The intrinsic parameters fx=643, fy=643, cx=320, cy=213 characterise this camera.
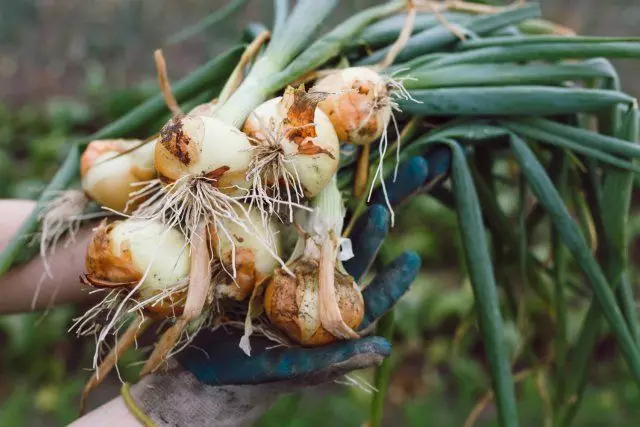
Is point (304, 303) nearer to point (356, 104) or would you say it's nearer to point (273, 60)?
point (356, 104)

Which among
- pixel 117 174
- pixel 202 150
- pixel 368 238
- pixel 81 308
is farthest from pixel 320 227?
pixel 81 308

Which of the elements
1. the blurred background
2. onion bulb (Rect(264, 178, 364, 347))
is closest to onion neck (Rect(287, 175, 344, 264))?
onion bulb (Rect(264, 178, 364, 347))

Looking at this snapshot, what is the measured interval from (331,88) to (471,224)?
0.31 m

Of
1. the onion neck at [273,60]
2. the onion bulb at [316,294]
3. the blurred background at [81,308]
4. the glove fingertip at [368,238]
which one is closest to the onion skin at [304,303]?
the onion bulb at [316,294]

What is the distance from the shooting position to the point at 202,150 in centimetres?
80

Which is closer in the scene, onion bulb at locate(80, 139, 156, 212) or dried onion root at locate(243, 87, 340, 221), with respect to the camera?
dried onion root at locate(243, 87, 340, 221)

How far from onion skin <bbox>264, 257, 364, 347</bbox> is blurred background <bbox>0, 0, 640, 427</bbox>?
1180 millimetres

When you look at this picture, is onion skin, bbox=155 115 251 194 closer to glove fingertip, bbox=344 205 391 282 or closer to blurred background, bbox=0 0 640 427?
glove fingertip, bbox=344 205 391 282

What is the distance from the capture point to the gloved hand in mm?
915

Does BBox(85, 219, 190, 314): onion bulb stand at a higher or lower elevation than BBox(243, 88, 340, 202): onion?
lower

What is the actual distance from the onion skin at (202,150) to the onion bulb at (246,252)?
0.07 meters

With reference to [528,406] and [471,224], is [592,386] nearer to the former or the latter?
[528,406]

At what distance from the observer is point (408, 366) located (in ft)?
8.20

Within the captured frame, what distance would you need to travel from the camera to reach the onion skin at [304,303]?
2.76 feet
